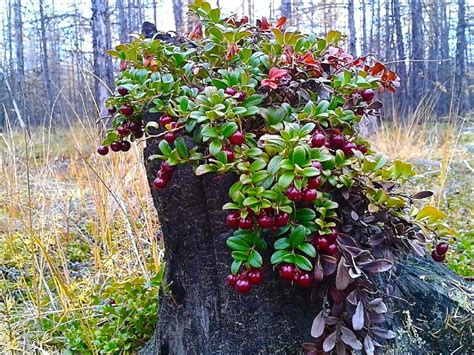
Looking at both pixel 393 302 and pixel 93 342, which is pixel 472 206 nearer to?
pixel 393 302

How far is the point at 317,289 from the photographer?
3.05 feet

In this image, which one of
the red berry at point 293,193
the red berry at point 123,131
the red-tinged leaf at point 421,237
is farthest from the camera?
the red berry at point 123,131

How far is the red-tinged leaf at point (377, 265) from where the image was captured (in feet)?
2.88

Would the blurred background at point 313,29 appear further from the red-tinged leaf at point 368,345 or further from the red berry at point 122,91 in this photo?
the red-tinged leaf at point 368,345

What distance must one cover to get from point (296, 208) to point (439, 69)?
1738cm

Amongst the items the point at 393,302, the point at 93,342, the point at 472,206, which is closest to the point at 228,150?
the point at 393,302

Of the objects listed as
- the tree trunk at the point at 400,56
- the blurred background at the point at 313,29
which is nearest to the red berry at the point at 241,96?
the blurred background at the point at 313,29

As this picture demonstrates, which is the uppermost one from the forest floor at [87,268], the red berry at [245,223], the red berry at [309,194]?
the red berry at [309,194]

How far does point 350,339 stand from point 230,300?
0.30 m

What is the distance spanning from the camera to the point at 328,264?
864 millimetres

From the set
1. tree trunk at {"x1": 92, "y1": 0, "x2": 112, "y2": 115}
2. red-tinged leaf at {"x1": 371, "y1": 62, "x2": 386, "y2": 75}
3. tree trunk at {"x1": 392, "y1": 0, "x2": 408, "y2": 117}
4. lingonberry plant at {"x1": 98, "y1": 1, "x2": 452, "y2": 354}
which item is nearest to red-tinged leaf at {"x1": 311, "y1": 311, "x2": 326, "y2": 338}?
lingonberry plant at {"x1": 98, "y1": 1, "x2": 452, "y2": 354}

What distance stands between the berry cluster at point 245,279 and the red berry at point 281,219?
105mm

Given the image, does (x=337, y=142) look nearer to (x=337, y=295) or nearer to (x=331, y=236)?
(x=331, y=236)

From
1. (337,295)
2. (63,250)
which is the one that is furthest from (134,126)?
(63,250)
